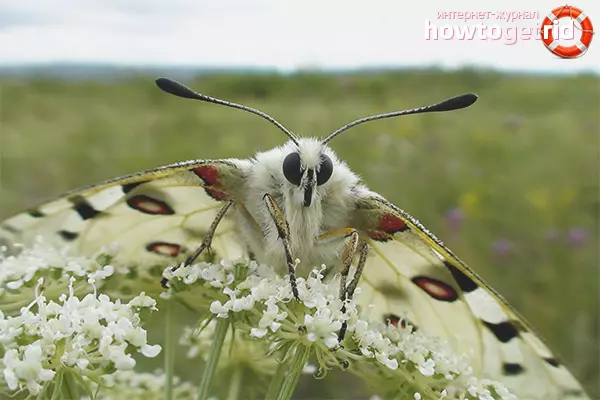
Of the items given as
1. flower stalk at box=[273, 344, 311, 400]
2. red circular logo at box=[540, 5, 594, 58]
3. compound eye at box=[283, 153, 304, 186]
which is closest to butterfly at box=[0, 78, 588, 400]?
compound eye at box=[283, 153, 304, 186]

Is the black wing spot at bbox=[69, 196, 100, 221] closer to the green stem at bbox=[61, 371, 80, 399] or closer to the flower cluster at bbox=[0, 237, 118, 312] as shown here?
the flower cluster at bbox=[0, 237, 118, 312]

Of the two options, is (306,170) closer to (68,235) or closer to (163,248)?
(163,248)

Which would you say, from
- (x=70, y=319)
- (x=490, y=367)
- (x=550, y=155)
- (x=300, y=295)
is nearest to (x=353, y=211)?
(x=300, y=295)

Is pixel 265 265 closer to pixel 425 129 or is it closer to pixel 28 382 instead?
pixel 28 382

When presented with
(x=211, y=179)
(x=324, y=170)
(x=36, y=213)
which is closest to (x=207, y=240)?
(x=211, y=179)

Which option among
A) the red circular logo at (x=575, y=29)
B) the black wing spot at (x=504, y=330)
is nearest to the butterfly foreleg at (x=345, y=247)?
the black wing spot at (x=504, y=330)
